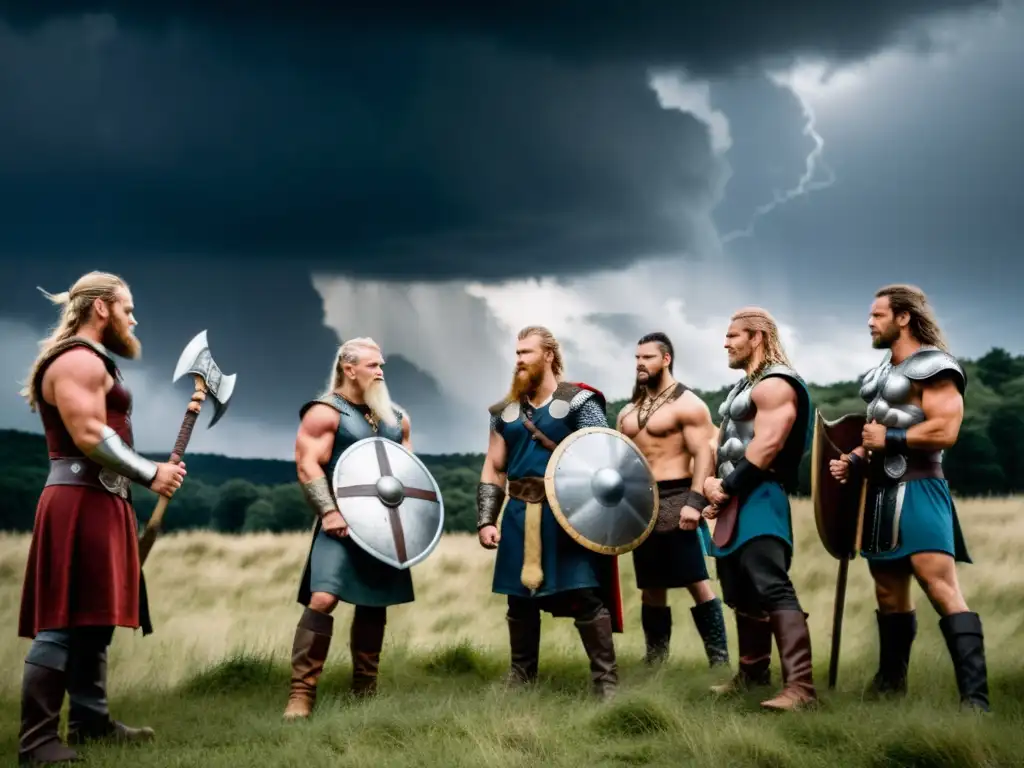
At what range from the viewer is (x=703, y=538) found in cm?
674

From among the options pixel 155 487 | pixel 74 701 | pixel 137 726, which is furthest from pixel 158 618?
pixel 155 487

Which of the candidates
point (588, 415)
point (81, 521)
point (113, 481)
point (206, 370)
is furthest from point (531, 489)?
point (81, 521)

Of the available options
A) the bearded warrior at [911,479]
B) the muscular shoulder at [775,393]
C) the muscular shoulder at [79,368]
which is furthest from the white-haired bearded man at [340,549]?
the bearded warrior at [911,479]

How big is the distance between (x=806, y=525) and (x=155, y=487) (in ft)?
23.1

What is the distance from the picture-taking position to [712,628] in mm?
6973

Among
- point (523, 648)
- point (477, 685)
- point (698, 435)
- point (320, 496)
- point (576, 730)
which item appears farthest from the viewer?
point (477, 685)

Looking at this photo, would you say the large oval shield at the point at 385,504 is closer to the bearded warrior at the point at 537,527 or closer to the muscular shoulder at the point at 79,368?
the bearded warrior at the point at 537,527

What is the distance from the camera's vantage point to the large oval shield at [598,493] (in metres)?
5.93

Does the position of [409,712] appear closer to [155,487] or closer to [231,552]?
[155,487]

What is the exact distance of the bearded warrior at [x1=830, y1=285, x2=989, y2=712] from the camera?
562 centimetres

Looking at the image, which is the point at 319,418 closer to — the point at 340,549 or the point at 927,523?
the point at 340,549

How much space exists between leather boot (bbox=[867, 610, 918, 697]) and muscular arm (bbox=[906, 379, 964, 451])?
0.97 metres

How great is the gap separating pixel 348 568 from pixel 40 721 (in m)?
1.61

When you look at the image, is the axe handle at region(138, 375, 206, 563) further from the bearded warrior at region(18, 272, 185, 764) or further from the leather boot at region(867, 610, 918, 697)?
the leather boot at region(867, 610, 918, 697)
